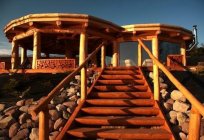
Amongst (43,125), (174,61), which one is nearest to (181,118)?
(43,125)

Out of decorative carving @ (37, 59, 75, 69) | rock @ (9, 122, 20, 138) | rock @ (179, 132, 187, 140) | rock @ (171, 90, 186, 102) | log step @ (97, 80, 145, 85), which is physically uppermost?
decorative carving @ (37, 59, 75, 69)

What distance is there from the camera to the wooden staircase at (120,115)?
4.95 meters

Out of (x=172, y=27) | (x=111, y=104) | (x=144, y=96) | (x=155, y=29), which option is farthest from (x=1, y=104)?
(x=172, y=27)

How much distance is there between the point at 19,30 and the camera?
Answer: 15.8 meters

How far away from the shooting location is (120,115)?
6.01 meters

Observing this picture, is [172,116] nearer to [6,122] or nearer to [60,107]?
[60,107]

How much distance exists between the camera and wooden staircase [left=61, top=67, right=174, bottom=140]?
4.95 meters

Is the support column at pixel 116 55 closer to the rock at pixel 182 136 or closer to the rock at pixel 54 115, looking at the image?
the rock at pixel 54 115

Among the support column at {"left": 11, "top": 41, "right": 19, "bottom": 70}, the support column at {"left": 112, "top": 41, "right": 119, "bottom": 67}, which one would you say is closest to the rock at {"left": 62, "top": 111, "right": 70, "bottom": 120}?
the support column at {"left": 112, "top": 41, "right": 119, "bottom": 67}

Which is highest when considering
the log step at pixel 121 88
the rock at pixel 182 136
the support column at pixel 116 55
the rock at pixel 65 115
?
the support column at pixel 116 55

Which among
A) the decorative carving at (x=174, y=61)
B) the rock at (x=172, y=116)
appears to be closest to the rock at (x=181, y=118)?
the rock at (x=172, y=116)

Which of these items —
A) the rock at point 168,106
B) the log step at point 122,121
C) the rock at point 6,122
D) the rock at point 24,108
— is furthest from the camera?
the rock at point 168,106

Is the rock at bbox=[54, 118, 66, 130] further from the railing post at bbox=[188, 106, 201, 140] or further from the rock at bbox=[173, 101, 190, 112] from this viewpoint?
the railing post at bbox=[188, 106, 201, 140]

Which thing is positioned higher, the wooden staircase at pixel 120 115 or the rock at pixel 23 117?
the wooden staircase at pixel 120 115
